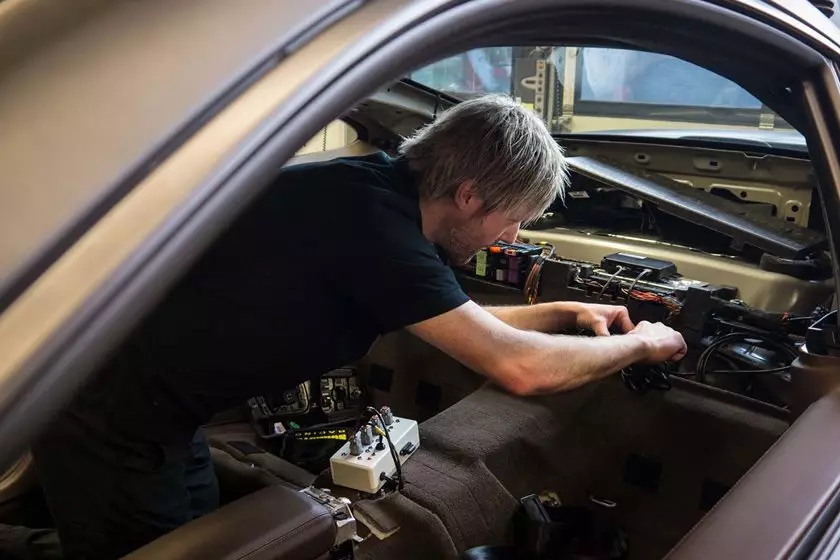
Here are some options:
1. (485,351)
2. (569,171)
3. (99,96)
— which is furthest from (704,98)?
(99,96)

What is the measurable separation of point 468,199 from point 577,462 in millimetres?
784

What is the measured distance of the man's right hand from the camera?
160 cm

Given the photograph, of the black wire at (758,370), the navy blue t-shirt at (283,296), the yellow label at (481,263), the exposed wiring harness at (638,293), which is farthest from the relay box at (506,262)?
the navy blue t-shirt at (283,296)

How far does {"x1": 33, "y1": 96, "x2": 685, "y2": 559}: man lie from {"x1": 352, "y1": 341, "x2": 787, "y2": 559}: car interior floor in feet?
0.80

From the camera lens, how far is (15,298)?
0.44m

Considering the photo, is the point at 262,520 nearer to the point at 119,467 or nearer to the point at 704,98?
the point at 119,467

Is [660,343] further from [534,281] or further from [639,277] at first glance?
[534,281]

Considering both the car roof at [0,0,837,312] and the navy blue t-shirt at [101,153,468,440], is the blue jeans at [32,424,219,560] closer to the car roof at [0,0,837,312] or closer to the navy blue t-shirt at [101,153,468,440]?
the navy blue t-shirt at [101,153,468,440]

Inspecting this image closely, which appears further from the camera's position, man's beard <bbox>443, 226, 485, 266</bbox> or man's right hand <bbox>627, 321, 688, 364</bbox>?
man's beard <bbox>443, 226, 485, 266</bbox>

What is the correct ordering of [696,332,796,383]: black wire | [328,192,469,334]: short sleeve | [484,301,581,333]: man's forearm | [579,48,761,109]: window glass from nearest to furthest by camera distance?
[328,192,469,334]: short sleeve, [696,332,796,383]: black wire, [484,301,581,333]: man's forearm, [579,48,761,109]: window glass

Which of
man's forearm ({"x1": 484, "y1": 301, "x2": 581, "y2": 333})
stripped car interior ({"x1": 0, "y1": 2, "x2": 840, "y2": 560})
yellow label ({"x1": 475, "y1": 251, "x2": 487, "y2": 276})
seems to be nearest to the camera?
stripped car interior ({"x1": 0, "y1": 2, "x2": 840, "y2": 560})

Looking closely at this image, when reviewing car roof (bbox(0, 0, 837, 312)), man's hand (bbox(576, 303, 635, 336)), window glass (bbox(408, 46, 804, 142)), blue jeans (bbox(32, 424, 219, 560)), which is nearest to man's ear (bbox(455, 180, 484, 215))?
man's hand (bbox(576, 303, 635, 336))

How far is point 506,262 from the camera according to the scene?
2.27m

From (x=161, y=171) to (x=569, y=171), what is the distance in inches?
79.5
